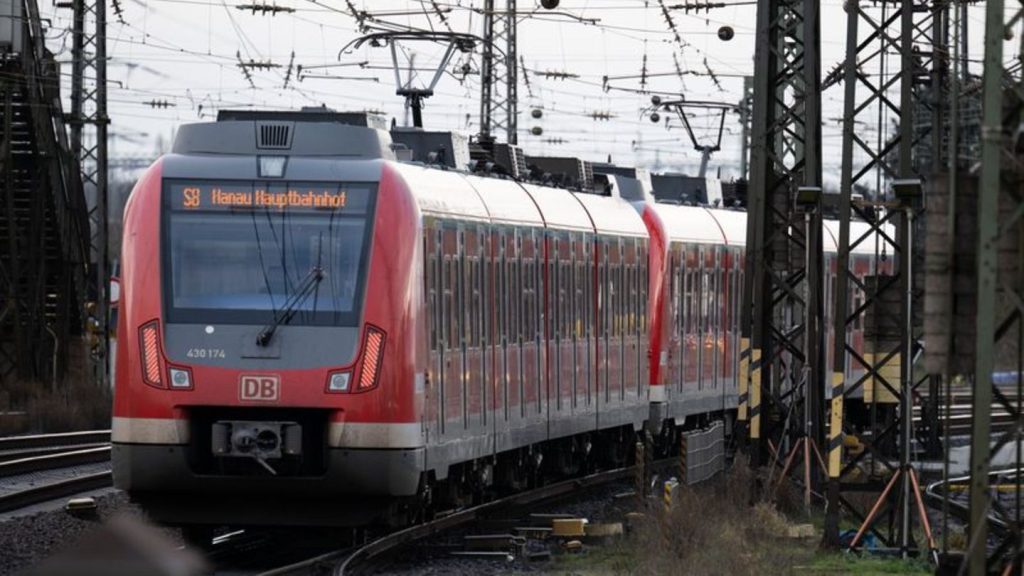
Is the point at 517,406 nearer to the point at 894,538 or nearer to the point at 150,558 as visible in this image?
the point at 894,538

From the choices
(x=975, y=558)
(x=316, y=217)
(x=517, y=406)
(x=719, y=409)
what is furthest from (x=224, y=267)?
(x=719, y=409)

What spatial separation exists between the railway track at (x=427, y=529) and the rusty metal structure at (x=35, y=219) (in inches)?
512

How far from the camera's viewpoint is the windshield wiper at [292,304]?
1557 centimetres

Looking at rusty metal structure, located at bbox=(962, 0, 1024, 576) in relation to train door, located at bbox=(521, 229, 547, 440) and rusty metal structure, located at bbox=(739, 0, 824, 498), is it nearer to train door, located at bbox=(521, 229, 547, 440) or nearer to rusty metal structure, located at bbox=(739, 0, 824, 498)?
rusty metal structure, located at bbox=(739, 0, 824, 498)

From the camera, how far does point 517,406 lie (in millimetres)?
21156

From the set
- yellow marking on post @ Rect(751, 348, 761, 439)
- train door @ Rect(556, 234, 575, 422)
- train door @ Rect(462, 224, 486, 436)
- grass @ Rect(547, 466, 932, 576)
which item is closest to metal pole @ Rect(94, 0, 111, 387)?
train door @ Rect(556, 234, 575, 422)

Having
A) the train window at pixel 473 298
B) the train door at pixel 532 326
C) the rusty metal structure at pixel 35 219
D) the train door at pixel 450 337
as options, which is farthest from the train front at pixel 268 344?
the rusty metal structure at pixel 35 219

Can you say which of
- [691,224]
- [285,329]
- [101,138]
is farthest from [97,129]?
[285,329]

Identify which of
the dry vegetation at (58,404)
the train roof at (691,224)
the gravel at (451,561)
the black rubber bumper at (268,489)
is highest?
the train roof at (691,224)

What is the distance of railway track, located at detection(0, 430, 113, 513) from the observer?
2117 cm

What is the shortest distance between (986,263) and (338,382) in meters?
6.73

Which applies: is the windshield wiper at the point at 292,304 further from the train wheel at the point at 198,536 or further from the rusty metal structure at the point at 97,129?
the rusty metal structure at the point at 97,129

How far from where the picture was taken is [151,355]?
15.7 m

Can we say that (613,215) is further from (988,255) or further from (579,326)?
(988,255)
